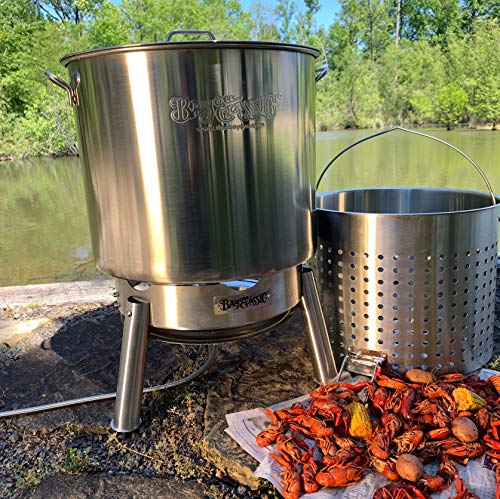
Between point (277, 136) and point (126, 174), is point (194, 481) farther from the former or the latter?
point (277, 136)

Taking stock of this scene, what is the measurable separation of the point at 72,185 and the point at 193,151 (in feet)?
32.7

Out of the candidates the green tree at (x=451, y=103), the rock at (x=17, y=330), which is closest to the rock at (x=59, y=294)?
the rock at (x=17, y=330)

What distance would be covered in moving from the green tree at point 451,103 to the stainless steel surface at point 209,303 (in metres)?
19.8

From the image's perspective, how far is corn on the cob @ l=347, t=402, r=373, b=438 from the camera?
1292 millimetres

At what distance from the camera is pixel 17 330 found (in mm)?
2297

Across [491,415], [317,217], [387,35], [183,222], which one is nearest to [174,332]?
[183,222]

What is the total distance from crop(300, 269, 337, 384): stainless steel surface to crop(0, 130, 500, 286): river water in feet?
12.4

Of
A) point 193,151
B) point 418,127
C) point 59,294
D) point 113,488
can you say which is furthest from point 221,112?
point 418,127

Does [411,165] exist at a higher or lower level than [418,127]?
lower

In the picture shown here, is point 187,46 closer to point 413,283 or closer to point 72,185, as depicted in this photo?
point 413,283

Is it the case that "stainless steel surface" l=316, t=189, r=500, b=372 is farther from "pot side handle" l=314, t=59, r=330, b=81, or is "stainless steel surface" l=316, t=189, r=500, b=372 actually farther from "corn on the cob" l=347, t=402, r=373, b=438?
"pot side handle" l=314, t=59, r=330, b=81

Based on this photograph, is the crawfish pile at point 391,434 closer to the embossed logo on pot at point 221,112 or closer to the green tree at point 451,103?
the embossed logo on pot at point 221,112

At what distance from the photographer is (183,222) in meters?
1.26

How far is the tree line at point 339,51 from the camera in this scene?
1722cm
